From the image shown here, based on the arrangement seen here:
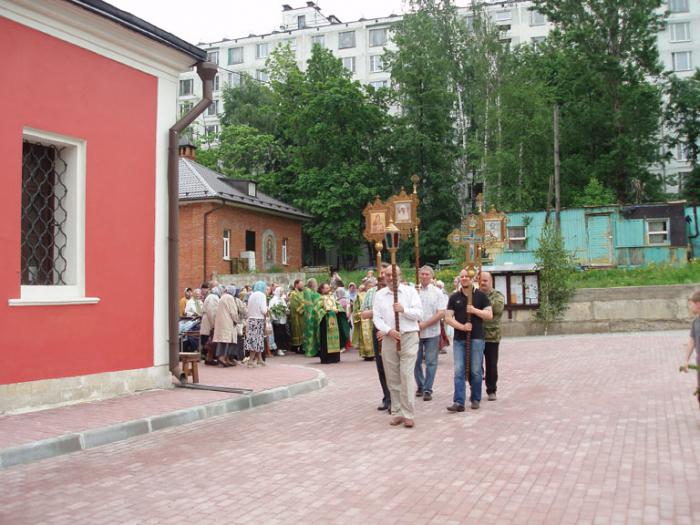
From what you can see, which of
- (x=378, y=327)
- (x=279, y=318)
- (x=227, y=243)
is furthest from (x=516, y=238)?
(x=378, y=327)

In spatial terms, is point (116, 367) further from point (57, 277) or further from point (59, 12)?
point (59, 12)

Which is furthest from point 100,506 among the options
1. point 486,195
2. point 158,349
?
point 486,195

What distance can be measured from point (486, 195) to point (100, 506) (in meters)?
37.5

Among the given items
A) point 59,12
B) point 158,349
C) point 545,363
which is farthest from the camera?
point 545,363

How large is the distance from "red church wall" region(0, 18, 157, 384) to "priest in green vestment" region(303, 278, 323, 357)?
6140mm

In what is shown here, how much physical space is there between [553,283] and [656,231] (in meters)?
12.6

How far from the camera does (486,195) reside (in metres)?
40.9

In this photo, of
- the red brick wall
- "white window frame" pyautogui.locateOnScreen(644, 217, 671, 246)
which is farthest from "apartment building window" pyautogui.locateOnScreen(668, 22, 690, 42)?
the red brick wall

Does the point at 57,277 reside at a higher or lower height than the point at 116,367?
higher

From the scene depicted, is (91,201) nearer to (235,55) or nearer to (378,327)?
(378,327)

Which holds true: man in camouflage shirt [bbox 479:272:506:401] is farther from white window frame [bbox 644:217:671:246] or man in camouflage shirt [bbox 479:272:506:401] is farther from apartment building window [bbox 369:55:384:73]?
apartment building window [bbox 369:55:384:73]

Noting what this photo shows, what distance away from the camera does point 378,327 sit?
8.52m

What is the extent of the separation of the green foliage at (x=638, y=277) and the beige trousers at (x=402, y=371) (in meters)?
16.2

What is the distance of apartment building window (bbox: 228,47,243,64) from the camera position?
67.4 metres
